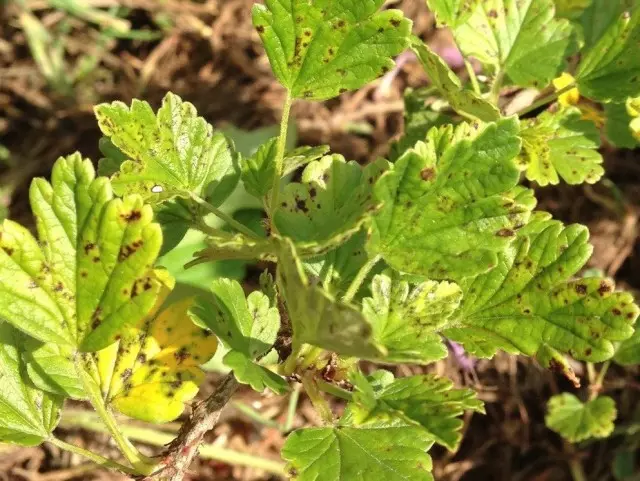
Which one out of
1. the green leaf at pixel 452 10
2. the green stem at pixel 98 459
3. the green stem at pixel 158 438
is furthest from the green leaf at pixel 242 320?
the green stem at pixel 158 438

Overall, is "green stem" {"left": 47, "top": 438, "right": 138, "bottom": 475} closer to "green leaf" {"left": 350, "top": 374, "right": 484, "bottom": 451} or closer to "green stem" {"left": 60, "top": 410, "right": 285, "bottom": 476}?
"green leaf" {"left": 350, "top": 374, "right": 484, "bottom": 451}

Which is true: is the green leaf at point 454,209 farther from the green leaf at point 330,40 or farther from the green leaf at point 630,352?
the green leaf at point 630,352

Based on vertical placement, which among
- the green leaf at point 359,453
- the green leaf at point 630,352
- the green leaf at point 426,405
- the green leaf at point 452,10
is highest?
the green leaf at point 452,10

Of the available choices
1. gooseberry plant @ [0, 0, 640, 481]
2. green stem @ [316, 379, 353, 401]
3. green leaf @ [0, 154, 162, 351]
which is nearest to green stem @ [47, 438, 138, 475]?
gooseberry plant @ [0, 0, 640, 481]

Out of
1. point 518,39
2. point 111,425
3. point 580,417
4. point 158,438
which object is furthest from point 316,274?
point 580,417

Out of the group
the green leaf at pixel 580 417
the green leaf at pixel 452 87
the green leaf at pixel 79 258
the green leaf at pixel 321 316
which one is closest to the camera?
the green leaf at pixel 321 316

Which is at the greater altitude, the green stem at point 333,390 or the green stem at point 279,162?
the green stem at point 279,162

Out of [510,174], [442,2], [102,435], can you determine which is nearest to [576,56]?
[442,2]

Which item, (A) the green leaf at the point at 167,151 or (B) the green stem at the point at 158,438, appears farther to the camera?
(B) the green stem at the point at 158,438
